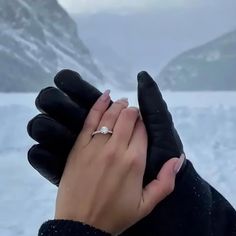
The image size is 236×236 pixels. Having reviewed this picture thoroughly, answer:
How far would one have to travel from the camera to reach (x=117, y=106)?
1.32 ft

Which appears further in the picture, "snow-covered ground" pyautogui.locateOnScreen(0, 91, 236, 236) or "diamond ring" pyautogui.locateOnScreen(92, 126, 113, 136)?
"snow-covered ground" pyautogui.locateOnScreen(0, 91, 236, 236)

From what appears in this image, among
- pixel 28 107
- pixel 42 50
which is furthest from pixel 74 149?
pixel 42 50

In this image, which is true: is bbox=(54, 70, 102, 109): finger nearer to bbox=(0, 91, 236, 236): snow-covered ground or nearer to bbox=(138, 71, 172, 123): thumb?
bbox=(138, 71, 172, 123): thumb

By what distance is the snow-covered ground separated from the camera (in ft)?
5.00

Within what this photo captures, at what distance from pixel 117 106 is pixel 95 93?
20 millimetres

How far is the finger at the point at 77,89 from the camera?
40 cm

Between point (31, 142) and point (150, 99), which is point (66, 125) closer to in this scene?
point (150, 99)

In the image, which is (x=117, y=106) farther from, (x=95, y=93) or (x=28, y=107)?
(x=28, y=107)

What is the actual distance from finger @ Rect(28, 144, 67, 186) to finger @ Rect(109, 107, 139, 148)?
5 centimetres

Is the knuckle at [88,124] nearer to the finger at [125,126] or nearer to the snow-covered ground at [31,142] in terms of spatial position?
the finger at [125,126]

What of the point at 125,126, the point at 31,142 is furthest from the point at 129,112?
the point at 31,142

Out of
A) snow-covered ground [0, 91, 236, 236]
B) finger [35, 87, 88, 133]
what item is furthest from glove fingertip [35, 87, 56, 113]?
snow-covered ground [0, 91, 236, 236]

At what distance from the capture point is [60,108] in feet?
1.25

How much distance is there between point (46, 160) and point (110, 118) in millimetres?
58
